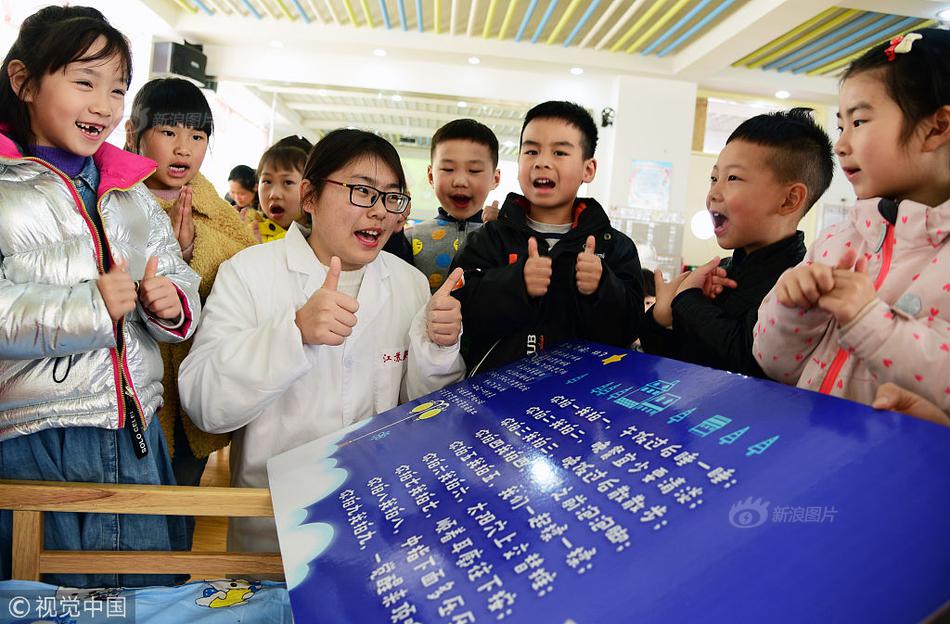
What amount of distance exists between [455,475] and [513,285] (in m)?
0.62

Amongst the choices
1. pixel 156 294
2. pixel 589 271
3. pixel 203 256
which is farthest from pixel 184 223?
pixel 589 271

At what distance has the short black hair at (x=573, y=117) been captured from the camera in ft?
5.59

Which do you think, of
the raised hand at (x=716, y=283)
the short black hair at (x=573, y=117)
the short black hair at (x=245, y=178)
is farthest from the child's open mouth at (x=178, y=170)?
the short black hair at (x=245, y=178)

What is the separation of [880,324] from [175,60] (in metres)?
7.21

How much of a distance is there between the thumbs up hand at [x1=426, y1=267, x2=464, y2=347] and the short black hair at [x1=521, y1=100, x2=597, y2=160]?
65 cm

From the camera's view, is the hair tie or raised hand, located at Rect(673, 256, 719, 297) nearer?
the hair tie

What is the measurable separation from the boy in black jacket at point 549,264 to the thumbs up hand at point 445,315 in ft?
0.40

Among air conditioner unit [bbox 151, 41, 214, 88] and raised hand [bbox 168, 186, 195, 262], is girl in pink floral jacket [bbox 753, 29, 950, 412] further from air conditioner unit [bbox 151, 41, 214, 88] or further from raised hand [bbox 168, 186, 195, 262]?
air conditioner unit [bbox 151, 41, 214, 88]

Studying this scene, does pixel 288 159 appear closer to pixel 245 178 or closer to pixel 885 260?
pixel 245 178

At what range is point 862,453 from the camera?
618 millimetres

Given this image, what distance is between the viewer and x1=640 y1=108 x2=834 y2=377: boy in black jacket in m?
1.37

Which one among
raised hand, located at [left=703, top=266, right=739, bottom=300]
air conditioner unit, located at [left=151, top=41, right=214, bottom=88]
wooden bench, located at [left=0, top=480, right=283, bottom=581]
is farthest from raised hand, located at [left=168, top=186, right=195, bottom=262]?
air conditioner unit, located at [left=151, top=41, right=214, bottom=88]

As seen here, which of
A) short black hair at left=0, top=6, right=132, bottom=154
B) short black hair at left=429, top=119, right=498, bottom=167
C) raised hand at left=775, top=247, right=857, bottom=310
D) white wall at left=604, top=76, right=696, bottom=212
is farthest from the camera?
white wall at left=604, top=76, right=696, bottom=212

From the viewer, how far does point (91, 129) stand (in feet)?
3.78
